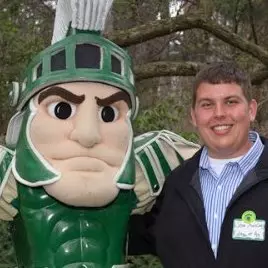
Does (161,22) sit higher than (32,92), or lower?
higher

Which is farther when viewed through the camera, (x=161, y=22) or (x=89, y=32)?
(x=161, y=22)

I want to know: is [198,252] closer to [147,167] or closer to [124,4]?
[147,167]

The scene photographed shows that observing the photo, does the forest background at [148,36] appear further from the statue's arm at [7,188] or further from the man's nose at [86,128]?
the man's nose at [86,128]

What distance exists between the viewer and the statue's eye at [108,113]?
7.33 feet

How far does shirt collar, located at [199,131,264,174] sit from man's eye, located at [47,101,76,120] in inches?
18.4

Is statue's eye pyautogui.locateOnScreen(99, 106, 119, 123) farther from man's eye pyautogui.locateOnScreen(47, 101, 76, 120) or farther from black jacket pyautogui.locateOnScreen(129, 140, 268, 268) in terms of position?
black jacket pyautogui.locateOnScreen(129, 140, 268, 268)

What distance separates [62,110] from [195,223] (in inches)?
22.9

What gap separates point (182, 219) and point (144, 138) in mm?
477

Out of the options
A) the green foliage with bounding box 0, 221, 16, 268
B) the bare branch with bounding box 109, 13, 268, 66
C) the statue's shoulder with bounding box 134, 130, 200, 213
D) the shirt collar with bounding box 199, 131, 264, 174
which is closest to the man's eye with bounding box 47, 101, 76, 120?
the statue's shoulder with bounding box 134, 130, 200, 213

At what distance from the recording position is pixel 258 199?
6.56 feet

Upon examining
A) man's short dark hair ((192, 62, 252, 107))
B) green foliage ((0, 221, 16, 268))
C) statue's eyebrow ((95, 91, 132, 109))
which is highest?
man's short dark hair ((192, 62, 252, 107))

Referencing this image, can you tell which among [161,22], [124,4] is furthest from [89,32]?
[124,4]

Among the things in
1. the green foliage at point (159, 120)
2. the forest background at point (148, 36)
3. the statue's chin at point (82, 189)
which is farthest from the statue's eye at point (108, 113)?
the green foliage at point (159, 120)

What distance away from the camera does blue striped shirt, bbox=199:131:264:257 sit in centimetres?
204
